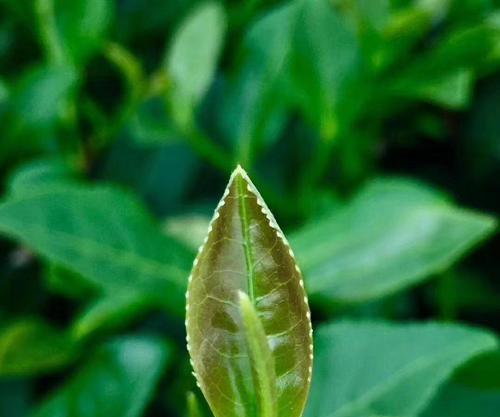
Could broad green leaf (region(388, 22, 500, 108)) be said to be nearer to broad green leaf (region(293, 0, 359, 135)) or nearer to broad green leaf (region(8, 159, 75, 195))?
broad green leaf (region(293, 0, 359, 135))

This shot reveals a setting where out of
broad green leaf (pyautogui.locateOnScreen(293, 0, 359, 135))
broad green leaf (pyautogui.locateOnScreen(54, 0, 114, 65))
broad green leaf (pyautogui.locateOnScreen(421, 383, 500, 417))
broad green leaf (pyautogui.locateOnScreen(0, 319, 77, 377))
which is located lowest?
broad green leaf (pyautogui.locateOnScreen(421, 383, 500, 417))

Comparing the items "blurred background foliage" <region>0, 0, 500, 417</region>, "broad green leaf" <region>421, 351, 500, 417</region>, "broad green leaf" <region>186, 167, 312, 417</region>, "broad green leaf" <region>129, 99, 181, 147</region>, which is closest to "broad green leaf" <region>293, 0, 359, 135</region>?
"blurred background foliage" <region>0, 0, 500, 417</region>

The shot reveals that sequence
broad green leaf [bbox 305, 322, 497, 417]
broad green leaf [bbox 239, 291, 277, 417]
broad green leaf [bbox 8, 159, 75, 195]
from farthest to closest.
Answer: broad green leaf [bbox 8, 159, 75, 195] → broad green leaf [bbox 305, 322, 497, 417] → broad green leaf [bbox 239, 291, 277, 417]

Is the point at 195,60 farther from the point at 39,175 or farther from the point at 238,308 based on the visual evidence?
the point at 238,308

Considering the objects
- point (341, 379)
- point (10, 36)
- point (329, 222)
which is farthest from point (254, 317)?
point (10, 36)

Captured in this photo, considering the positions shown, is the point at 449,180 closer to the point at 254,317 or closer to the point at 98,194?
the point at 98,194

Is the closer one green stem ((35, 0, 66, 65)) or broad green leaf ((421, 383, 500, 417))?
broad green leaf ((421, 383, 500, 417))

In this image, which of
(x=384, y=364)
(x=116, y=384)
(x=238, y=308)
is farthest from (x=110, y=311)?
(x=238, y=308)

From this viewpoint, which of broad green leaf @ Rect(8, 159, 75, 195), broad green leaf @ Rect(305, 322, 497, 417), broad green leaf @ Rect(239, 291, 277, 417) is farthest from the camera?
broad green leaf @ Rect(8, 159, 75, 195)
